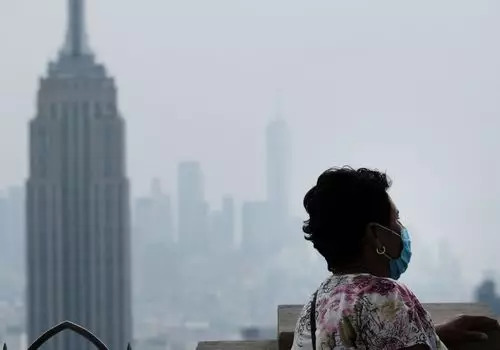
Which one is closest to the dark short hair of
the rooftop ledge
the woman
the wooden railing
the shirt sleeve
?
the woman

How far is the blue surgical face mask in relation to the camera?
2.25 meters

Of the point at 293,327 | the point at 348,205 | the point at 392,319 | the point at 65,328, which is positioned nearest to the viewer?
the point at 392,319

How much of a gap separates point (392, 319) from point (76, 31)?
10579cm

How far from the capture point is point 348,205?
7.30ft

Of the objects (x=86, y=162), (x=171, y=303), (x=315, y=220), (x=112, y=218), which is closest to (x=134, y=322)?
(x=171, y=303)

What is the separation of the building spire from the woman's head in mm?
102278

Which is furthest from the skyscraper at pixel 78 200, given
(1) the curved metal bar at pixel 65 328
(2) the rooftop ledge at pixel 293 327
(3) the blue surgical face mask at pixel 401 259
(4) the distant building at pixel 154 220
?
(3) the blue surgical face mask at pixel 401 259

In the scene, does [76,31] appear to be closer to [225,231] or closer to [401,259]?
[225,231]

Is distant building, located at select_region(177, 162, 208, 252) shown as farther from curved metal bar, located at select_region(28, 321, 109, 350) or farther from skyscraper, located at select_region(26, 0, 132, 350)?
curved metal bar, located at select_region(28, 321, 109, 350)

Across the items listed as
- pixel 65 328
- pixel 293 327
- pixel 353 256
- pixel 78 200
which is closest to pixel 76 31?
pixel 78 200

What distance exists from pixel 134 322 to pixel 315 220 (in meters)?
92.1

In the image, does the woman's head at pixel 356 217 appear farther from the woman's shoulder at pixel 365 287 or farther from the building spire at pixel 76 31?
the building spire at pixel 76 31

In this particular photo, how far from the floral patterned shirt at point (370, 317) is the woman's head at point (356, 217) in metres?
0.05

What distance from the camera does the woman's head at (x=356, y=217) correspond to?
223 centimetres
